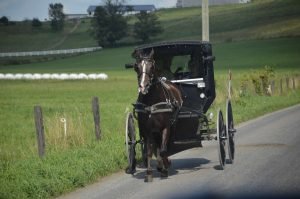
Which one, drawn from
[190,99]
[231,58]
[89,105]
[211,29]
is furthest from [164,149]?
[211,29]

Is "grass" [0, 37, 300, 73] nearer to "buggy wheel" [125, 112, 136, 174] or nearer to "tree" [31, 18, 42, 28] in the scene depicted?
"buggy wheel" [125, 112, 136, 174]

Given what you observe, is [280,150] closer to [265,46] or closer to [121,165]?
[121,165]

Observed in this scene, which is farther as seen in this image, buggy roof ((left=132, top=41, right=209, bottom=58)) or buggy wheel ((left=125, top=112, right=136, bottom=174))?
buggy roof ((left=132, top=41, right=209, bottom=58))

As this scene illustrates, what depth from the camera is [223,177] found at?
12.4 metres

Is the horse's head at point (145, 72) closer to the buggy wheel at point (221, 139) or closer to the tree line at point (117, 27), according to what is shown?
the buggy wheel at point (221, 139)

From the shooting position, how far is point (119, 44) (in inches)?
5546

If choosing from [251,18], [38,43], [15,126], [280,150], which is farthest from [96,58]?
[280,150]

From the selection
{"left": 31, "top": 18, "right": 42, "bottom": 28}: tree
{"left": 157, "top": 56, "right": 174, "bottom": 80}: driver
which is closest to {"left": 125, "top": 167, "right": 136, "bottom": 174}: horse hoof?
{"left": 157, "top": 56, "right": 174, "bottom": 80}: driver

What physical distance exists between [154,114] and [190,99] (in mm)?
2014

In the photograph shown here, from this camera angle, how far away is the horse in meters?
12.4

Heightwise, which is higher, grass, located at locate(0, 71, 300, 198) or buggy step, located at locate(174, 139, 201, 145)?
buggy step, located at locate(174, 139, 201, 145)

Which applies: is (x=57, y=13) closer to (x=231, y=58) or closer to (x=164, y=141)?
(x=231, y=58)

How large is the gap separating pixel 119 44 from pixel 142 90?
12930 centimetres

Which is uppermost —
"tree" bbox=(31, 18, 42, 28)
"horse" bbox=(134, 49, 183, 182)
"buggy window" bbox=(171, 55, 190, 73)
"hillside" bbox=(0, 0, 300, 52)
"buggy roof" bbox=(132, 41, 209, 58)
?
"tree" bbox=(31, 18, 42, 28)
